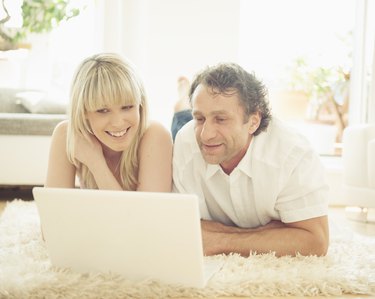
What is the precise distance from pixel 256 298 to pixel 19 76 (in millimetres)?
3676

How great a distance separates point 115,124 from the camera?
6.42ft

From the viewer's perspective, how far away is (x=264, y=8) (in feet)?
14.3

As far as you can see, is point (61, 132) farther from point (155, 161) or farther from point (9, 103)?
point (9, 103)

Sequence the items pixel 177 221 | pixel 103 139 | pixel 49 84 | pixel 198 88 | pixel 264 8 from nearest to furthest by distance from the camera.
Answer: pixel 177 221, pixel 198 88, pixel 103 139, pixel 264 8, pixel 49 84

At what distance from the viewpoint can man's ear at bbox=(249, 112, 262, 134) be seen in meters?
1.90

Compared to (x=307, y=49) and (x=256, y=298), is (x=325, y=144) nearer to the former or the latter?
(x=307, y=49)

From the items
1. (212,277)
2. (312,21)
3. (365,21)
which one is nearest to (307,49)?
(312,21)

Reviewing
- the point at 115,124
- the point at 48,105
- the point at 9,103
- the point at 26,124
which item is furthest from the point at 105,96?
the point at 9,103

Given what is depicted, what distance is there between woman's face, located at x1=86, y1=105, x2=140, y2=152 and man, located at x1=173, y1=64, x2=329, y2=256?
20 centimetres

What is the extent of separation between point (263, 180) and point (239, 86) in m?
0.31

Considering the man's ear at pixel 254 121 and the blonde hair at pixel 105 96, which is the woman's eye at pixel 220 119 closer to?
the man's ear at pixel 254 121

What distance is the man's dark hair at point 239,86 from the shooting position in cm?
182

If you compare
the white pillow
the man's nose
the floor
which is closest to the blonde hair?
the man's nose

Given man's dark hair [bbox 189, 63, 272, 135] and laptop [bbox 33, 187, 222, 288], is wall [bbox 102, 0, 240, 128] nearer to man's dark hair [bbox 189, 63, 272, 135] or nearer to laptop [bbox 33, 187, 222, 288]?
man's dark hair [bbox 189, 63, 272, 135]
